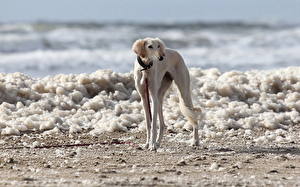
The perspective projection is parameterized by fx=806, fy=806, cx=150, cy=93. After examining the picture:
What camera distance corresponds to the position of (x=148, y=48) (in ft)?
34.7

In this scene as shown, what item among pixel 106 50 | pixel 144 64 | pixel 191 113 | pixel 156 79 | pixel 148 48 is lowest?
pixel 106 50

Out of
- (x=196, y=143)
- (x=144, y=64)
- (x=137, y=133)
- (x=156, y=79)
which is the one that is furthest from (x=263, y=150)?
(x=137, y=133)

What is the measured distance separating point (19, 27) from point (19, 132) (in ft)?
119

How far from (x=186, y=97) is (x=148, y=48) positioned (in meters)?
1.26

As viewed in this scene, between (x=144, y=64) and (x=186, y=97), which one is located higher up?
(x=144, y=64)

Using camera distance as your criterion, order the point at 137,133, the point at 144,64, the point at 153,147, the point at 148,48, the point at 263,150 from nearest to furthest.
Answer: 1. the point at 148,48
2. the point at 144,64
3. the point at 153,147
4. the point at 263,150
5. the point at 137,133

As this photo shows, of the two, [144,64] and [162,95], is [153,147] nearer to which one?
[162,95]

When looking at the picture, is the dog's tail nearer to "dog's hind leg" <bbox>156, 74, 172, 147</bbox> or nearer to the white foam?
"dog's hind leg" <bbox>156, 74, 172, 147</bbox>

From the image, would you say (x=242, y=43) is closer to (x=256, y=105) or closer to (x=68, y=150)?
(x=256, y=105)

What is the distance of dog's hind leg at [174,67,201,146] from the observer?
11.4 m

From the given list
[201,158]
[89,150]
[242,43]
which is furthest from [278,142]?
[242,43]

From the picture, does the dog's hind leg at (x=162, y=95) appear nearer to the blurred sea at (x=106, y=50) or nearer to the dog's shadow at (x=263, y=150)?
the dog's shadow at (x=263, y=150)

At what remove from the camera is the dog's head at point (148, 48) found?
1059 cm

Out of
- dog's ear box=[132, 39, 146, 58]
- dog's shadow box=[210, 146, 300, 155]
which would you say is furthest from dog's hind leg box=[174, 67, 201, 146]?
dog's ear box=[132, 39, 146, 58]
